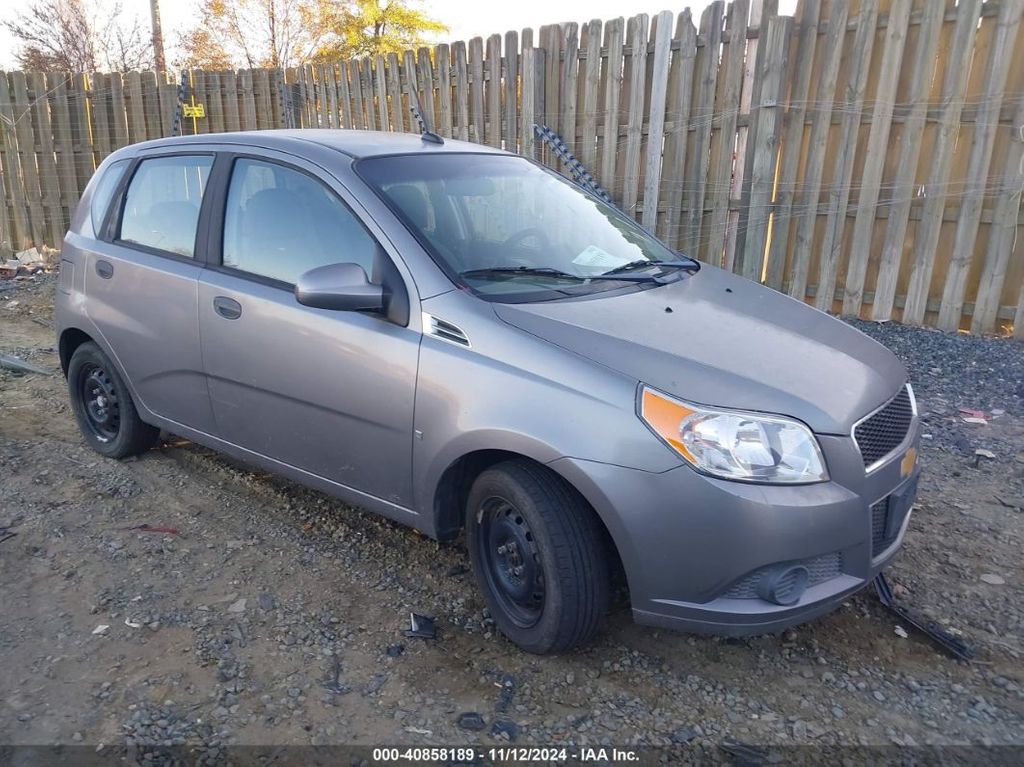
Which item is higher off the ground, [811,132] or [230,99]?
[230,99]

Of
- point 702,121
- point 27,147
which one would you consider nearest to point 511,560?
point 702,121

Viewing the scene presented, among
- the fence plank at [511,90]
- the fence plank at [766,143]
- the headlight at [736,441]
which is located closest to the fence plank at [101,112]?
the fence plank at [511,90]

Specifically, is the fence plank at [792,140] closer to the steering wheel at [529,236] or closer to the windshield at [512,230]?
the windshield at [512,230]

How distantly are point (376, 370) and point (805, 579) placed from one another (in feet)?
5.59

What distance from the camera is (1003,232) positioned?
6.29 meters

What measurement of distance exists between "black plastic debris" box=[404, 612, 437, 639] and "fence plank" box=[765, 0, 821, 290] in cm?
529

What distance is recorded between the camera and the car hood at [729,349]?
2631 millimetres

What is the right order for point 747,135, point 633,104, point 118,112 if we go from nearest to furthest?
point 747,135 < point 633,104 < point 118,112

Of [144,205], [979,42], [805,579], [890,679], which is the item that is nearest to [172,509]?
[144,205]

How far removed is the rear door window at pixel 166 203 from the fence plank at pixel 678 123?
4823 mm

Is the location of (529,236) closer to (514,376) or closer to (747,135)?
(514,376)

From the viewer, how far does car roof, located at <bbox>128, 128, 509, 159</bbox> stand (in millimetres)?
3627

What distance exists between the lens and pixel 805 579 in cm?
262

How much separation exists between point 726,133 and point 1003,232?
238cm
